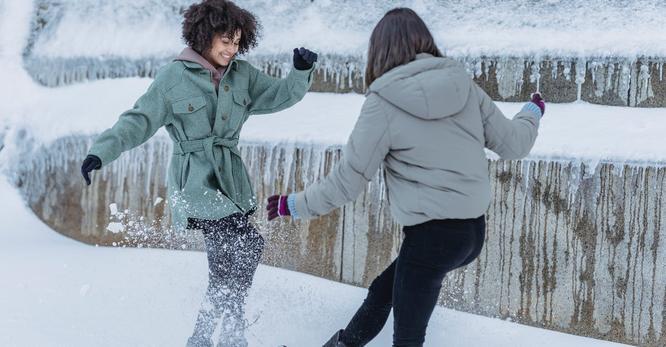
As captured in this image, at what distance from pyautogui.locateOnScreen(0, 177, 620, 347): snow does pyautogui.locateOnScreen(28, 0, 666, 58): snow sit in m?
1.49

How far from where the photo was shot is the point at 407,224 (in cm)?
351

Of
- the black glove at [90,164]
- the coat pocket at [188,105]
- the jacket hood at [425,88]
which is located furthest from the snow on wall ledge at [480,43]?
the black glove at [90,164]

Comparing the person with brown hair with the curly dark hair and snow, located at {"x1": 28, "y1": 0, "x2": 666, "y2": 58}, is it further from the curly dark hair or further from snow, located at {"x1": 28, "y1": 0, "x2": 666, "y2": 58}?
snow, located at {"x1": 28, "y1": 0, "x2": 666, "y2": 58}

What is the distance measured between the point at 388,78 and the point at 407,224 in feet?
1.85

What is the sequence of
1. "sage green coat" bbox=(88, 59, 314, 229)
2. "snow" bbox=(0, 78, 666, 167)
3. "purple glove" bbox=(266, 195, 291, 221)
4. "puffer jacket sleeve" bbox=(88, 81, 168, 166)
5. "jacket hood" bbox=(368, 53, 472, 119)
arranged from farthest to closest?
"snow" bbox=(0, 78, 666, 167), "sage green coat" bbox=(88, 59, 314, 229), "puffer jacket sleeve" bbox=(88, 81, 168, 166), "purple glove" bbox=(266, 195, 291, 221), "jacket hood" bbox=(368, 53, 472, 119)

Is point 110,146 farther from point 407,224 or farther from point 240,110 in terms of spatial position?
point 407,224

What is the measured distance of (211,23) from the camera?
419 centimetres

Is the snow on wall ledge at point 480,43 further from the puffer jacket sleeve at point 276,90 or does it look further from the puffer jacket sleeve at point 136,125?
the puffer jacket sleeve at point 136,125

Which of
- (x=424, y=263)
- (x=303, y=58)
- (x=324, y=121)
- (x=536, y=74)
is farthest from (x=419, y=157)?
(x=324, y=121)

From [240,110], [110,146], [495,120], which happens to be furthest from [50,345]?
[495,120]

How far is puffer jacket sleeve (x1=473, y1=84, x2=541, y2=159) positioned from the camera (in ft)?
11.8

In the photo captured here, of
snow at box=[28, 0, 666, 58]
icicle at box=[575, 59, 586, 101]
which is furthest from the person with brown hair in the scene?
snow at box=[28, 0, 666, 58]

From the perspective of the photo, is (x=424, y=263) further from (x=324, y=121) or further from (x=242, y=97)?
(x=324, y=121)

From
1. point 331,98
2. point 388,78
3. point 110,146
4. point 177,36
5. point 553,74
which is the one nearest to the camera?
point 388,78
